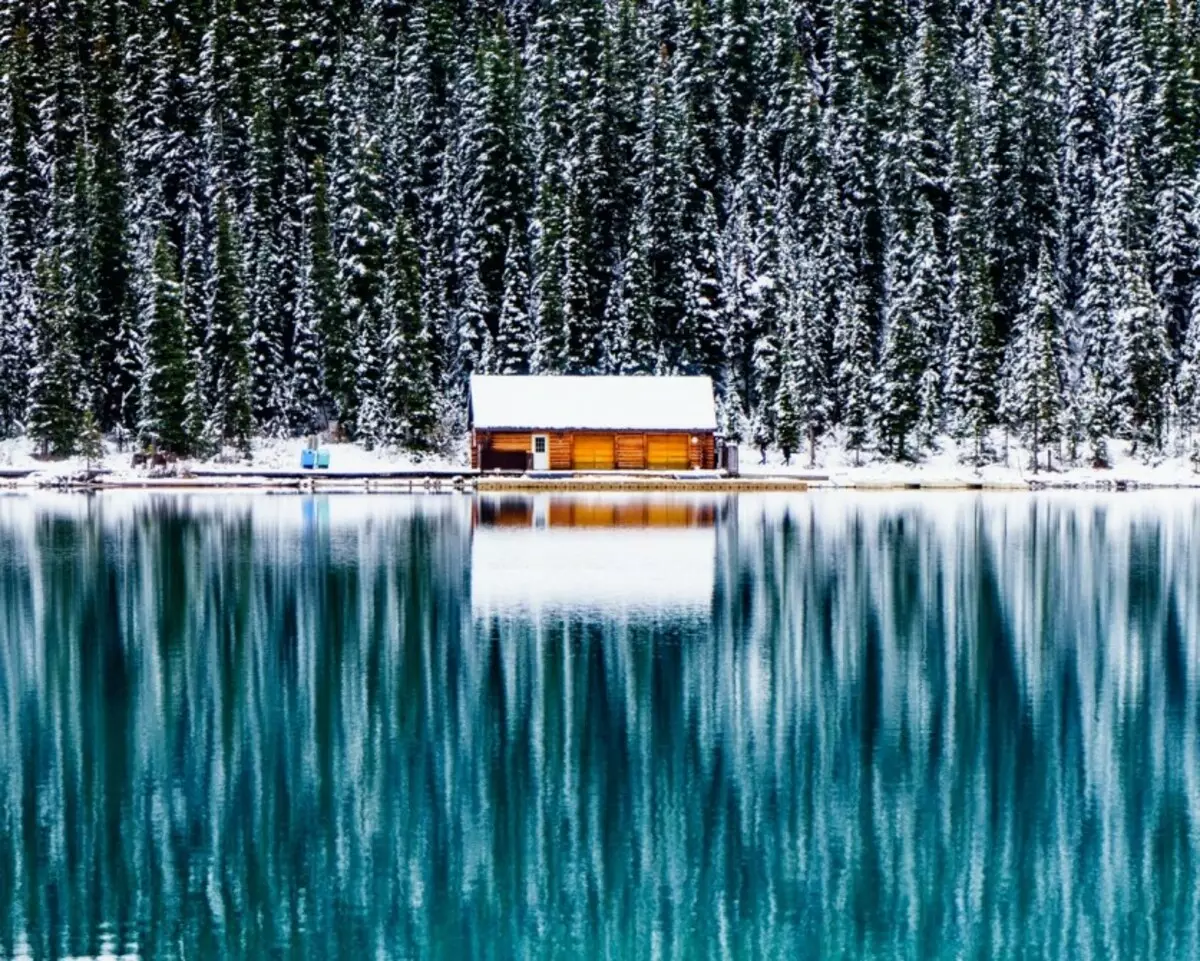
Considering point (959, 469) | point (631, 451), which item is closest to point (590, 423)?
point (631, 451)

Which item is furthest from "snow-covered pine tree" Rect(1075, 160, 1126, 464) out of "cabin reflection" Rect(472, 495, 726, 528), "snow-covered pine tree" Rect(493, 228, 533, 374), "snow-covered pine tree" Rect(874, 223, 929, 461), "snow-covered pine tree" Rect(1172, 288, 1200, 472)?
"snow-covered pine tree" Rect(493, 228, 533, 374)

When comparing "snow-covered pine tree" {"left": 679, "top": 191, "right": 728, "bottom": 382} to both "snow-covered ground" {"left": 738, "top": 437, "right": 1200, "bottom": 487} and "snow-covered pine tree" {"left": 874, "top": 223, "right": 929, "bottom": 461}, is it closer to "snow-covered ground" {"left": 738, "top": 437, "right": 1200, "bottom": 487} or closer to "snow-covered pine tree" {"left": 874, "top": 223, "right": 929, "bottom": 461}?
"snow-covered ground" {"left": 738, "top": 437, "right": 1200, "bottom": 487}

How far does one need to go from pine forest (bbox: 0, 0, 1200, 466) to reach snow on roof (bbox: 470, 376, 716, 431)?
13.1 feet

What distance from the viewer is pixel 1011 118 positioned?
3760 inches

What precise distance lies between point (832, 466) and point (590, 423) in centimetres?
1367

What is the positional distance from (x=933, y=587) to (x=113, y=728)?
19.8 meters

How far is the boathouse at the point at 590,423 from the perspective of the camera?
252ft

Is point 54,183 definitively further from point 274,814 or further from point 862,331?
point 274,814

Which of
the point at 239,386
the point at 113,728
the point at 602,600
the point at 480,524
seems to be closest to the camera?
the point at 113,728

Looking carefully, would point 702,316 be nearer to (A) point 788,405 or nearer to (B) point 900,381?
(A) point 788,405

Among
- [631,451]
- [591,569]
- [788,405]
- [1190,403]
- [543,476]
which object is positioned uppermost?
[788,405]

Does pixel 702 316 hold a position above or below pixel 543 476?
above

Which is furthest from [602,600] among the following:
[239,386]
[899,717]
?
[239,386]

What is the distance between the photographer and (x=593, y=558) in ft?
135
